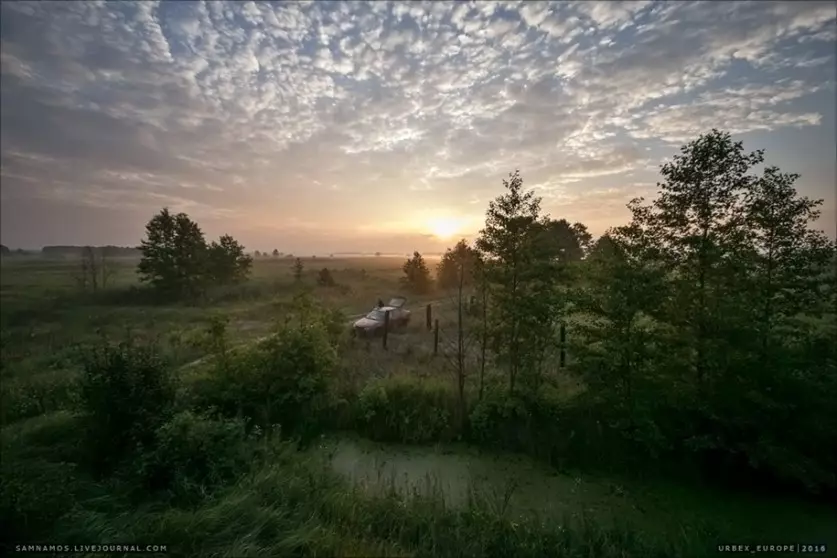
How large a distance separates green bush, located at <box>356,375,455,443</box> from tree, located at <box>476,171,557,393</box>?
151 centimetres

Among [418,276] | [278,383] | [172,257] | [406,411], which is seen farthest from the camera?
[418,276]

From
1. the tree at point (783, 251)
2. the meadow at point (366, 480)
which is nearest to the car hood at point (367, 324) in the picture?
the meadow at point (366, 480)

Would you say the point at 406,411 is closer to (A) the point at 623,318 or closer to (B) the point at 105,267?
(A) the point at 623,318

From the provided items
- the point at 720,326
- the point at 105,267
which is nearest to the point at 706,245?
the point at 720,326

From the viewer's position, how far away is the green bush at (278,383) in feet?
25.3

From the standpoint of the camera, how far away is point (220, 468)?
5219mm

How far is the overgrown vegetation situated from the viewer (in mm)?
4262

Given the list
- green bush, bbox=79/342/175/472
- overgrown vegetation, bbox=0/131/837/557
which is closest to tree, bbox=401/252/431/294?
overgrown vegetation, bbox=0/131/837/557

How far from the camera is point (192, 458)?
522 centimetres

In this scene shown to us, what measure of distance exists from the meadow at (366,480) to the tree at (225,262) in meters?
21.3

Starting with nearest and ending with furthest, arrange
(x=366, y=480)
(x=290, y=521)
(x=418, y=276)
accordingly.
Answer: (x=290, y=521)
(x=366, y=480)
(x=418, y=276)

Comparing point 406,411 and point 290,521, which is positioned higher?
point 290,521

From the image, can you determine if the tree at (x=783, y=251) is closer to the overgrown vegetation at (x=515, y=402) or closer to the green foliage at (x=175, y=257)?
the overgrown vegetation at (x=515, y=402)

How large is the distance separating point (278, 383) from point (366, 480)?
331 cm
